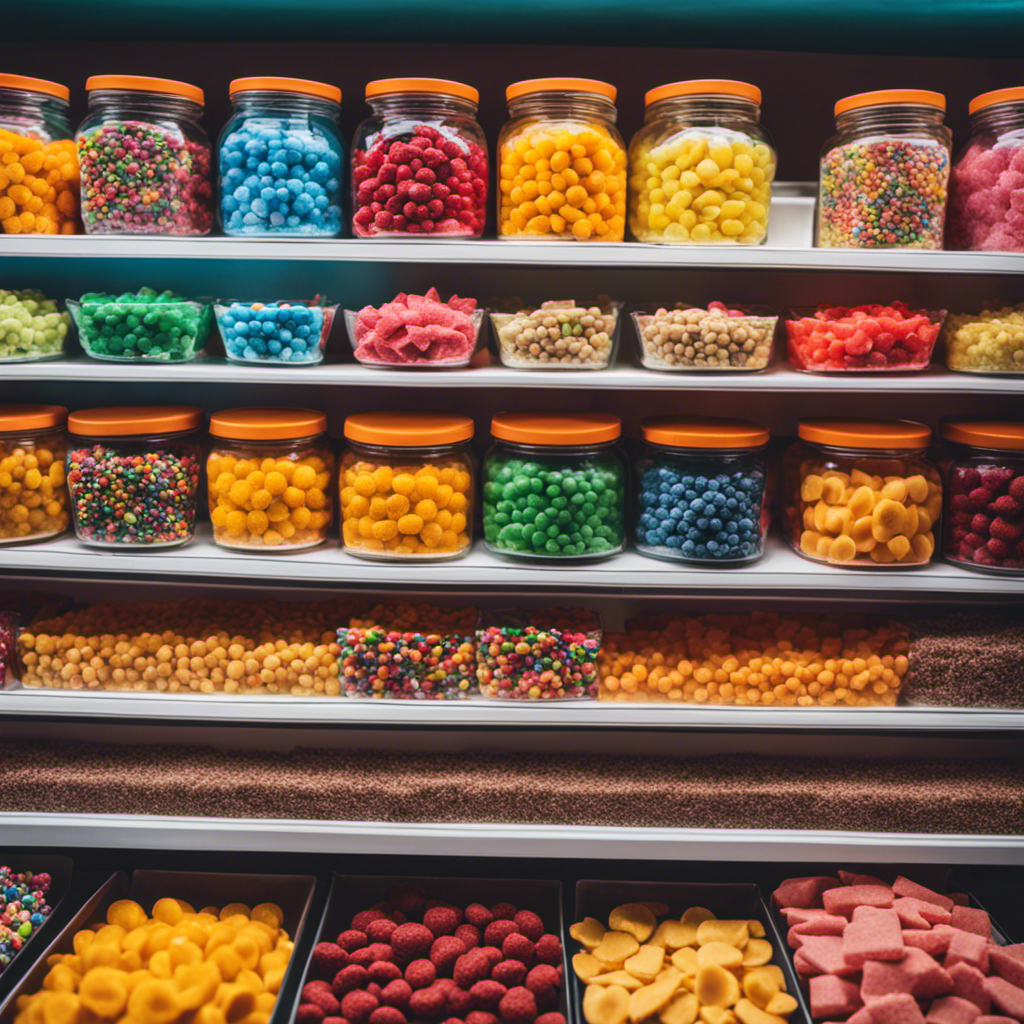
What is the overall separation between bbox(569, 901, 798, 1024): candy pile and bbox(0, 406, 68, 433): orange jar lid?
1569 millimetres

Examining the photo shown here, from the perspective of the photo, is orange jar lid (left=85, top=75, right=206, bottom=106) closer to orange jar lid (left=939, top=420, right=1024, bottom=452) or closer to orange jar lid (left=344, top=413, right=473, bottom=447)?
orange jar lid (left=344, top=413, right=473, bottom=447)

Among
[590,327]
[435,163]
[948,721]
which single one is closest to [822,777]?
[948,721]

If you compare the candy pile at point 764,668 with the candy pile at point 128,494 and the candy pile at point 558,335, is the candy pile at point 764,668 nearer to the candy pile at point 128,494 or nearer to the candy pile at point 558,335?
the candy pile at point 558,335

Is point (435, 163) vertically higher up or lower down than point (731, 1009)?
higher up

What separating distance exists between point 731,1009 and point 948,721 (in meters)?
0.74

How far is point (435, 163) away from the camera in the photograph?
1.64m

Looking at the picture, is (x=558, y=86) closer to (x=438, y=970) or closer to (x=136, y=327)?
(x=136, y=327)

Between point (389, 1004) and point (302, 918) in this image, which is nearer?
point (389, 1004)

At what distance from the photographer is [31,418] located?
1.78 metres

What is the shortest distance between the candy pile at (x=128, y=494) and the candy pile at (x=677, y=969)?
1.25 meters

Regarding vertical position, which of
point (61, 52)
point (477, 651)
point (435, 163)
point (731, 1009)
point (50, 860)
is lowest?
point (731, 1009)

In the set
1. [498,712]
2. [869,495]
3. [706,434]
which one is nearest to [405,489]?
[498,712]

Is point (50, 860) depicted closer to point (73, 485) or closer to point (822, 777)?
point (73, 485)

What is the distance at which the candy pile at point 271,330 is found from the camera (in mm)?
1703
